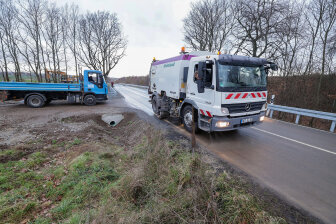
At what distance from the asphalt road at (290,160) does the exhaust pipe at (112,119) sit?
348cm

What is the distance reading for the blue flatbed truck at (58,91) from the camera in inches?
391

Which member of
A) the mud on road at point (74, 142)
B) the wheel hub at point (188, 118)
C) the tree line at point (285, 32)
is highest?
the tree line at point (285, 32)

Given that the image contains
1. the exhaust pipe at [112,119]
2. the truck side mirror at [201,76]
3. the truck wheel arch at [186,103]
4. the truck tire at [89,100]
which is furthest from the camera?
the truck tire at [89,100]

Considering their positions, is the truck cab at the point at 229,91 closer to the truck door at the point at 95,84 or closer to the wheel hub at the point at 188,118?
the wheel hub at the point at 188,118

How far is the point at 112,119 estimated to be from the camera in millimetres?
8016

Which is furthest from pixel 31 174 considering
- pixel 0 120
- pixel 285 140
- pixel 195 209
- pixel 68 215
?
pixel 285 140

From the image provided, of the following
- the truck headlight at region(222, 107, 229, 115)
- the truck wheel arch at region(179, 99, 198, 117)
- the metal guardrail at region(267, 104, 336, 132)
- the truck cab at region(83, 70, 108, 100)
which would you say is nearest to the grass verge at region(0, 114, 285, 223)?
the truck headlight at region(222, 107, 229, 115)

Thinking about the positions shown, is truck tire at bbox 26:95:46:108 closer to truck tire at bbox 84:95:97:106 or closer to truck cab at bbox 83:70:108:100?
truck tire at bbox 84:95:97:106

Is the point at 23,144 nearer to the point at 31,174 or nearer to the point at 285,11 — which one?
the point at 31,174

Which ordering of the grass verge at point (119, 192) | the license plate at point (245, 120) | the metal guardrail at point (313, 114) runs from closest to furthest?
1. the grass verge at point (119, 192)
2. the license plate at point (245, 120)
3. the metal guardrail at point (313, 114)

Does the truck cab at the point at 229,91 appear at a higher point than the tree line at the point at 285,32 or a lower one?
lower

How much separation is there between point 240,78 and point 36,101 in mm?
12939

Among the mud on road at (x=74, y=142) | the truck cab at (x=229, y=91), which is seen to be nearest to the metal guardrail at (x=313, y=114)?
the truck cab at (x=229, y=91)

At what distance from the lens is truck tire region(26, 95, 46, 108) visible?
10.3 m
